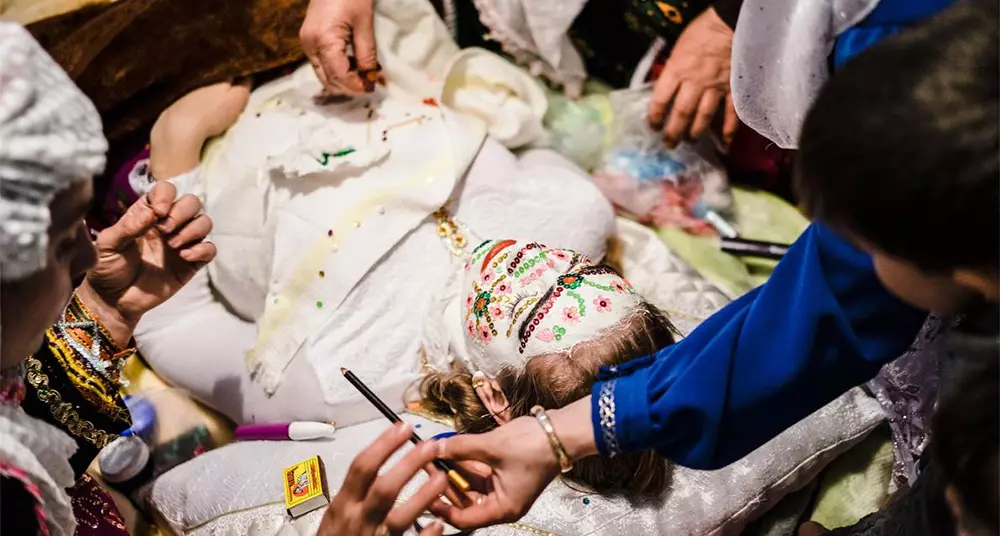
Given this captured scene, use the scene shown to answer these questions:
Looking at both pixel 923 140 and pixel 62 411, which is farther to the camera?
pixel 62 411

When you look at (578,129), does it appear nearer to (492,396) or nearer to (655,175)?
(655,175)

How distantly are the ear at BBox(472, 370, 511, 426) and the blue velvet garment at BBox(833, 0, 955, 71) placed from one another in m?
0.47

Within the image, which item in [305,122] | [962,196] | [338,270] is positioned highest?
[962,196]

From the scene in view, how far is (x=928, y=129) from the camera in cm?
47

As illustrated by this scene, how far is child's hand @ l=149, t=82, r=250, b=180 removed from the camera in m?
1.19

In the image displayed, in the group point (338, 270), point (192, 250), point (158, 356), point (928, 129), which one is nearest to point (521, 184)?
point (338, 270)

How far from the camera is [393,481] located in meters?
0.66

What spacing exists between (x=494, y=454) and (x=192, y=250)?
456 millimetres

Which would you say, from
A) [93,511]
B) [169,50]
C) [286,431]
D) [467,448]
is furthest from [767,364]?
[169,50]

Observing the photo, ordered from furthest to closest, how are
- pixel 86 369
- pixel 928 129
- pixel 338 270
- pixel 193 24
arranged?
pixel 193 24
pixel 338 270
pixel 86 369
pixel 928 129

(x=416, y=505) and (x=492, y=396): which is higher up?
(x=416, y=505)

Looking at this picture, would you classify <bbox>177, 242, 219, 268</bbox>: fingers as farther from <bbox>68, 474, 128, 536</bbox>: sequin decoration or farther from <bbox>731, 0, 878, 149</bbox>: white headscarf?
<bbox>731, 0, 878, 149</bbox>: white headscarf

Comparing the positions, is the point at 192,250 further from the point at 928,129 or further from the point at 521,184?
the point at 928,129

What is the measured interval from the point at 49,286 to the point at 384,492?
0.28 m
